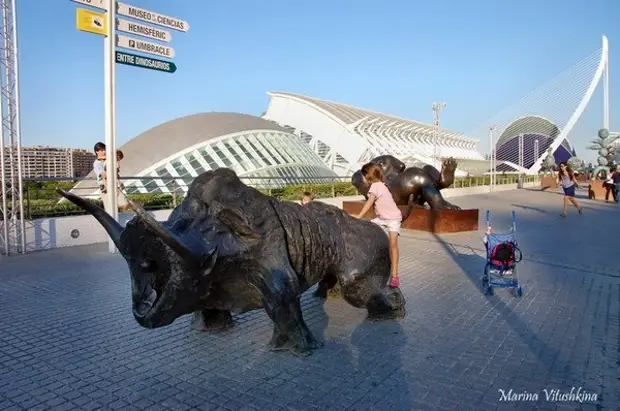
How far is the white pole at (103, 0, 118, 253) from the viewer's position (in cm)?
898

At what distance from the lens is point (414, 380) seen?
11.6ft

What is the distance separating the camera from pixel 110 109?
30.5 ft

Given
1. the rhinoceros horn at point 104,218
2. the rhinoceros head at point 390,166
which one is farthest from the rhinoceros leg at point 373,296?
the rhinoceros head at point 390,166

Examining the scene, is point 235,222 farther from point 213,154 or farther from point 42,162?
point 213,154

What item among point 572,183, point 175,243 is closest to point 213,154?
point 572,183

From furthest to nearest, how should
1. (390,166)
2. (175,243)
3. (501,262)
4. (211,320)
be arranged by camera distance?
1. (390,166)
2. (501,262)
3. (211,320)
4. (175,243)

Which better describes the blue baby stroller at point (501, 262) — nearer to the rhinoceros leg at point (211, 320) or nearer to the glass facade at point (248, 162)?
the rhinoceros leg at point (211, 320)

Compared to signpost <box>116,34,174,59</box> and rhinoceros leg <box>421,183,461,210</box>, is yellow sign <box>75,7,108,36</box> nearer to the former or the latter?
signpost <box>116,34,174,59</box>

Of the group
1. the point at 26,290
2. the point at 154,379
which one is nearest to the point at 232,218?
the point at 154,379

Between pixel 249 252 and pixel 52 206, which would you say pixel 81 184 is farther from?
pixel 249 252

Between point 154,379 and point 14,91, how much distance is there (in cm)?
754

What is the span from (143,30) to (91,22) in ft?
3.33

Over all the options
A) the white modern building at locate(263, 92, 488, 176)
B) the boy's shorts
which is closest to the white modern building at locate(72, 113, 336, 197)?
the white modern building at locate(263, 92, 488, 176)

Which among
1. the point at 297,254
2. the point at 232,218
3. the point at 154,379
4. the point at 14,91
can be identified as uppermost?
the point at 14,91
